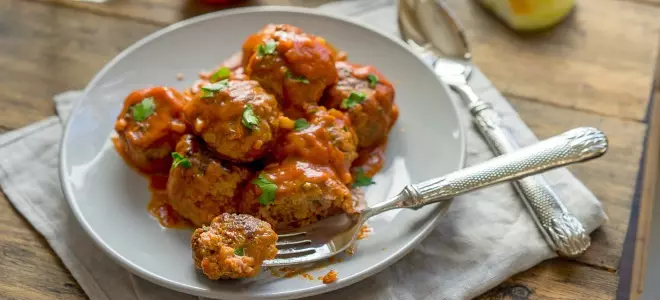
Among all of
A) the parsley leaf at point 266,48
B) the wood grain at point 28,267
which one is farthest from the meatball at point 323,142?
the wood grain at point 28,267

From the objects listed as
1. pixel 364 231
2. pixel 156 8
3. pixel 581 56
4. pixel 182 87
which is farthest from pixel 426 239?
pixel 156 8

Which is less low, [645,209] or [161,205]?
[161,205]

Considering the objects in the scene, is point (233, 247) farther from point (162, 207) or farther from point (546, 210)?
point (546, 210)

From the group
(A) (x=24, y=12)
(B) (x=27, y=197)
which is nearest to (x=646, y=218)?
(B) (x=27, y=197)

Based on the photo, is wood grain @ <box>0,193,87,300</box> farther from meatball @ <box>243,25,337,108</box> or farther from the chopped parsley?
meatball @ <box>243,25,337,108</box>

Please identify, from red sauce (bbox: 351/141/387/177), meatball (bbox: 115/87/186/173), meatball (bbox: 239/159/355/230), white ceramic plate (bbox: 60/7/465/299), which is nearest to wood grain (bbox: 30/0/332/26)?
white ceramic plate (bbox: 60/7/465/299)
